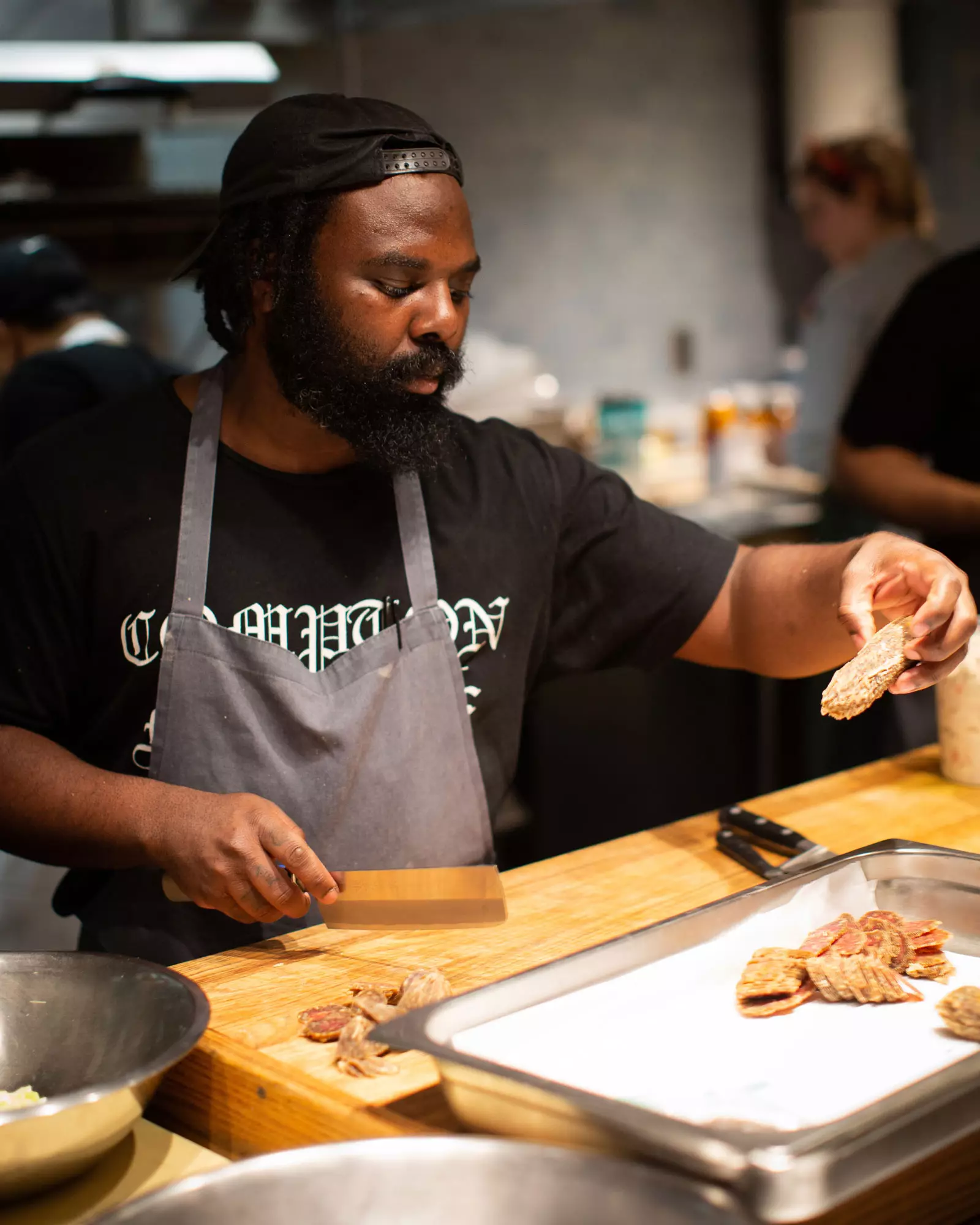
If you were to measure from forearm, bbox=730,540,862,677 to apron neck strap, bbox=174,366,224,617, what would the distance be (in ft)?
2.23

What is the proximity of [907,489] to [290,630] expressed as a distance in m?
1.40

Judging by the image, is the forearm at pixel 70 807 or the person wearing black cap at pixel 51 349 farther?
the person wearing black cap at pixel 51 349

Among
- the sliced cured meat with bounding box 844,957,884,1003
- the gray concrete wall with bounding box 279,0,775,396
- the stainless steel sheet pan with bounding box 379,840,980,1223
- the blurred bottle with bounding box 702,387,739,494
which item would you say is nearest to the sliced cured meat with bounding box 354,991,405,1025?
the stainless steel sheet pan with bounding box 379,840,980,1223

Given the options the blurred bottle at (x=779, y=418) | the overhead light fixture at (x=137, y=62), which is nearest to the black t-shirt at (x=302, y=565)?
the overhead light fixture at (x=137, y=62)

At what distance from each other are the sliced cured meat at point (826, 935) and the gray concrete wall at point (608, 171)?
4454 millimetres

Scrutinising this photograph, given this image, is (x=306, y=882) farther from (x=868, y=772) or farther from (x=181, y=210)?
(x=181, y=210)

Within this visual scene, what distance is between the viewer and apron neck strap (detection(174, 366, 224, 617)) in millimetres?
1578

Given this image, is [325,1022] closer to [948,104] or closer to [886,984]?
[886,984]

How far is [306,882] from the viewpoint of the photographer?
131 centimetres

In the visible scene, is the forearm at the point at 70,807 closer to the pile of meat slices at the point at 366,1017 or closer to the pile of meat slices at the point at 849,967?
the pile of meat slices at the point at 366,1017

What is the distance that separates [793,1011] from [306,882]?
45cm

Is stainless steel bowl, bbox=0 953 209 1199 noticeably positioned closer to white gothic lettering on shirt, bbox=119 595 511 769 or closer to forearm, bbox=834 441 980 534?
white gothic lettering on shirt, bbox=119 595 511 769

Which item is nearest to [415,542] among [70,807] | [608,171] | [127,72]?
[70,807]

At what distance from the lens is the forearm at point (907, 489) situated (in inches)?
97.8
